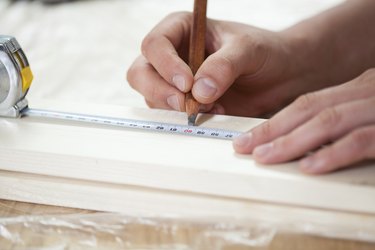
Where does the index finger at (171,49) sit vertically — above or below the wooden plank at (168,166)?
above

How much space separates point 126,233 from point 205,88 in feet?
1.23

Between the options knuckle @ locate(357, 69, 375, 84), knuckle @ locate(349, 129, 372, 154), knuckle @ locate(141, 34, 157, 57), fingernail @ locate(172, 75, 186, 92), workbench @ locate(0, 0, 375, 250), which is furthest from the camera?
workbench @ locate(0, 0, 375, 250)

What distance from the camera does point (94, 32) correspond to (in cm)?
199

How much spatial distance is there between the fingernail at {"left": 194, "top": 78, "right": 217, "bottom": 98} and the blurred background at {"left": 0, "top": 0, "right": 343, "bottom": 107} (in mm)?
438

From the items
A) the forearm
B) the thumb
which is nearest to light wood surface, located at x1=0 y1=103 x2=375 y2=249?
the thumb

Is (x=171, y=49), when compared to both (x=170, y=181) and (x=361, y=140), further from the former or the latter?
(x=361, y=140)

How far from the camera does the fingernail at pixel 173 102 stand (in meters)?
1.28

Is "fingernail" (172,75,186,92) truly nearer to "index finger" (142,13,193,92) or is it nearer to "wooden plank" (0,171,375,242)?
"index finger" (142,13,193,92)

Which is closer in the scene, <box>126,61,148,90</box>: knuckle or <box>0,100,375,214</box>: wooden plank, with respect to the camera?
<box>0,100,375,214</box>: wooden plank

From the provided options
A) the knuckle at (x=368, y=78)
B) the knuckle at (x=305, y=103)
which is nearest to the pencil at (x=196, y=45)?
the knuckle at (x=305, y=103)

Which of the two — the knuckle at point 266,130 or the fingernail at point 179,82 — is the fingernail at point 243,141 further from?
the fingernail at point 179,82

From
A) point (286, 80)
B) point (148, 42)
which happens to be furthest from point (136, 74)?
point (286, 80)

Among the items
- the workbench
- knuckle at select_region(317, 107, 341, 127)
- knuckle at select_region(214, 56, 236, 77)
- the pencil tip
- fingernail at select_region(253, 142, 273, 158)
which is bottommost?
the workbench

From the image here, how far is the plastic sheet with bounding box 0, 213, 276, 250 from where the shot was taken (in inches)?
39.1
